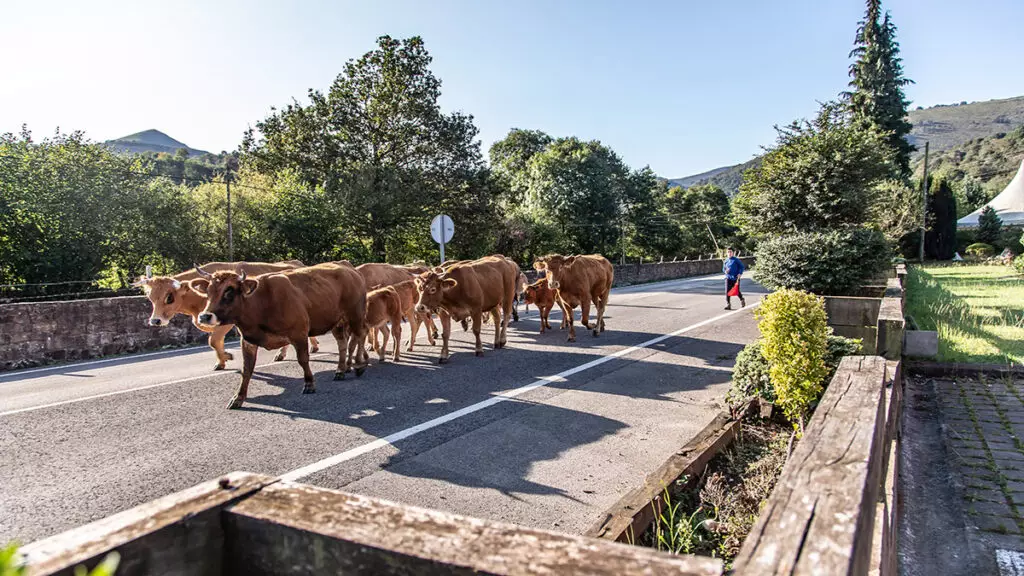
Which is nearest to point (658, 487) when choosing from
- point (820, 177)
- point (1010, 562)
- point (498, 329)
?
point (1010, 562)

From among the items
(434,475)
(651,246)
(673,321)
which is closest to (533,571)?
(434,475)

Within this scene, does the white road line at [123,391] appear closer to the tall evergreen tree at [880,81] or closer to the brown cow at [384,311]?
the brown cow at [384,311]

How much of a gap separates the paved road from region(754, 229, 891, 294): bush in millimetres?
3090

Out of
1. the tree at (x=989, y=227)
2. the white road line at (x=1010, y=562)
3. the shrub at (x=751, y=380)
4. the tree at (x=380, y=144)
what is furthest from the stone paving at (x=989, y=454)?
the tree at (x=989, y=227)

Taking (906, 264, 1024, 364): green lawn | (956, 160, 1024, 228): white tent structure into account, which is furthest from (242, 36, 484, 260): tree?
(956, 160, 1024, 228): white tent structure

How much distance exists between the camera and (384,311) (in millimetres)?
9695

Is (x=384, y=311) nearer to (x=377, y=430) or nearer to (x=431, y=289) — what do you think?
(x=431, y=289)

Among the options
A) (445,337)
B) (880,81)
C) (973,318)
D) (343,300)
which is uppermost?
(880,81)

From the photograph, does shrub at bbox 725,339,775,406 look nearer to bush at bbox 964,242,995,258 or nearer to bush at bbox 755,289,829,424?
bush at bbox 755,289,829,424

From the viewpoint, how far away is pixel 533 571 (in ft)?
3.64

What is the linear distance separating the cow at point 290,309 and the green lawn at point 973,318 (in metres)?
9.39

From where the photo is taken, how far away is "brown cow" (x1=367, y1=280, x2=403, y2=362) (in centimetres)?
951

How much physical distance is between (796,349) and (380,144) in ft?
93.0

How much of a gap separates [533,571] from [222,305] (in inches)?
274
